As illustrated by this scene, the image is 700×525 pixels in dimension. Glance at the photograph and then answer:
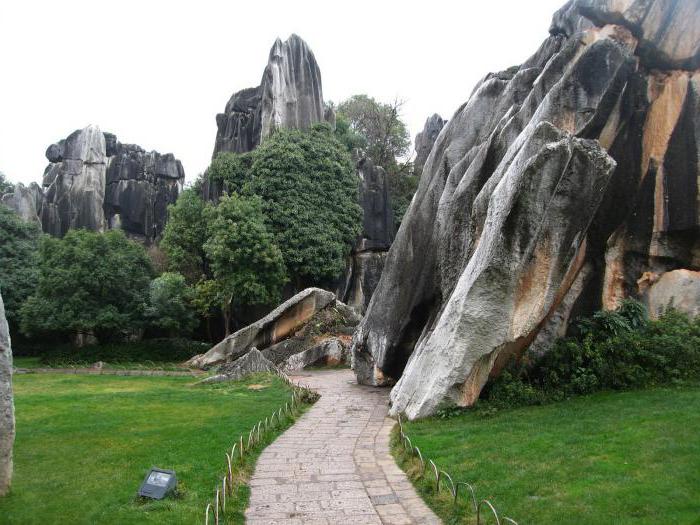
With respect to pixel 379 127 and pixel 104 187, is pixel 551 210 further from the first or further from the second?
pixel 104 187

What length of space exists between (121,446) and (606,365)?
11701mm

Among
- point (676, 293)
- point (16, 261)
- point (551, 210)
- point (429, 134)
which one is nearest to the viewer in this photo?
point (551, 210)

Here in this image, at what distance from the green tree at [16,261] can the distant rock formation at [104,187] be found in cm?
1401

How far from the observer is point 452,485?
881 centimetres

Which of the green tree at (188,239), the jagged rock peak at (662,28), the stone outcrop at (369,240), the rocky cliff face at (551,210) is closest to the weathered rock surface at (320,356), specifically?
the rocky cliff face at (551,210)

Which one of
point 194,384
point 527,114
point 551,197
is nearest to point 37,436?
point 194,384

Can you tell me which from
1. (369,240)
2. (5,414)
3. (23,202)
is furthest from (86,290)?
(5,414)

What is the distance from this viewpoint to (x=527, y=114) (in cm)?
1900

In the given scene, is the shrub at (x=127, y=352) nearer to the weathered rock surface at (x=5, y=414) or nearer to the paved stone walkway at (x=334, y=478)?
the paved stone walkway at (x=334, y=478)

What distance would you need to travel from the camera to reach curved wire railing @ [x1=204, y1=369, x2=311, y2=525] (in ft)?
27.4

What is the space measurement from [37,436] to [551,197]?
1323 cm

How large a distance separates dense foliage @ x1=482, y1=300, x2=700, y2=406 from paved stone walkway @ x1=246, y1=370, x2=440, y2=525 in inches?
135

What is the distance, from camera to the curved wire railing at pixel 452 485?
7518 mm

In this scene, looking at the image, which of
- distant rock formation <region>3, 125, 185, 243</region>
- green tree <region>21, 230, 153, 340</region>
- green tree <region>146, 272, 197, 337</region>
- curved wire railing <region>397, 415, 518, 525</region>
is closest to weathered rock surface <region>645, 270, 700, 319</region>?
curved wire railing <region>397, 415, 518, 525</region>
